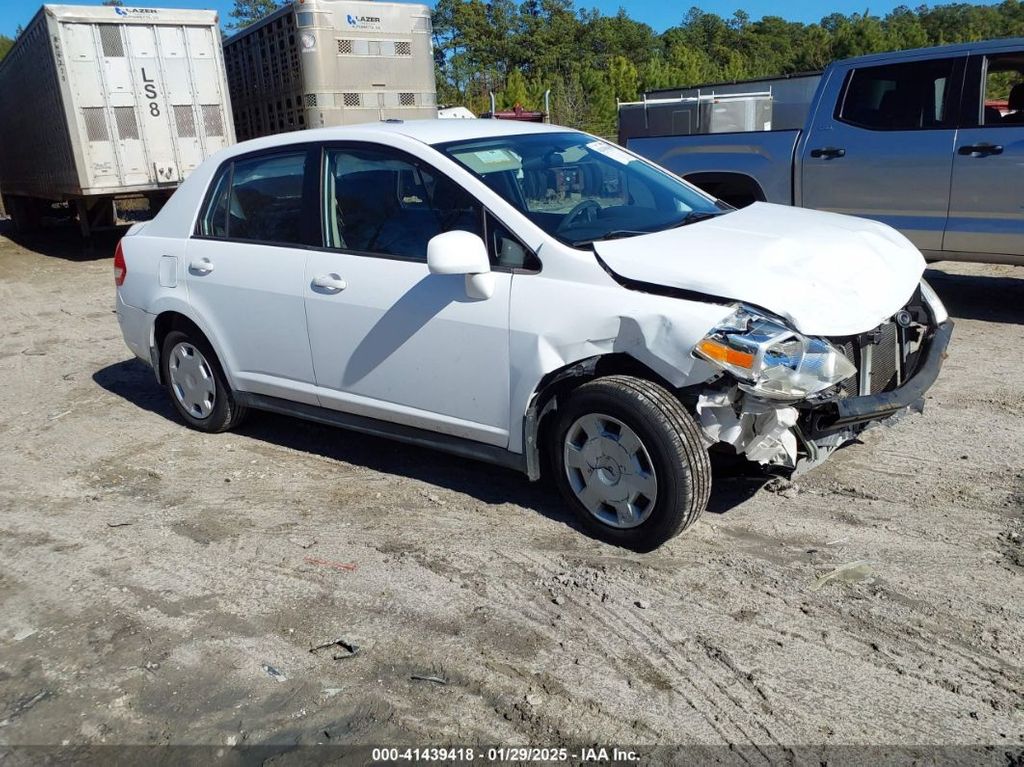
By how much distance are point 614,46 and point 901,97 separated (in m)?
54.8

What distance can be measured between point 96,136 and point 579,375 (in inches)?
435

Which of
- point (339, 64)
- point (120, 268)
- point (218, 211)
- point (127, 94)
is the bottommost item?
point (120, 268)

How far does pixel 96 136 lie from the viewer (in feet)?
41.3

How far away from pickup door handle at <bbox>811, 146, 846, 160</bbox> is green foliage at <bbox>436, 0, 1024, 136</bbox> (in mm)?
26046

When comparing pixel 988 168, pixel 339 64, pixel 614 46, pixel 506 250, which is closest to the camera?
pixel 506 250

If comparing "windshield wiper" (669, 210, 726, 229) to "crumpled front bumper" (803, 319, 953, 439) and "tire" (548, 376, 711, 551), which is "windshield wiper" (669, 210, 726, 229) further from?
"crumpled front bumper" (803, 319, 953, 439)

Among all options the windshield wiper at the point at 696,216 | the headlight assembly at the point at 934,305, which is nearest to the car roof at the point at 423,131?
the windshield wiper at the point at 696,216

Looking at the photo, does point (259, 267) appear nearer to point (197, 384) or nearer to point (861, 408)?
point (197, 384)

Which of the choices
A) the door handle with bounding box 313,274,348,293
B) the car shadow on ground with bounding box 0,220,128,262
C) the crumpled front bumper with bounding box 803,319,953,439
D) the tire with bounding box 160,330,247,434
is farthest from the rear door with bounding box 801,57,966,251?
the car shadow on ground with bounding box 0,220,128,262

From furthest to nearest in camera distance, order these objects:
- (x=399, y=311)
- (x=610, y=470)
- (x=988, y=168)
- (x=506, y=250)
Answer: (x=988, y=168) → (x=399, y=311) → (x=506, y=250) → (x=610, y=470)

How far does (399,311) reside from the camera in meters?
4.34

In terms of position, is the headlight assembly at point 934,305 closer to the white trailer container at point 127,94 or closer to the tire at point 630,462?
the tire at point 630,462

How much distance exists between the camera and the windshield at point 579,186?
4203 mm

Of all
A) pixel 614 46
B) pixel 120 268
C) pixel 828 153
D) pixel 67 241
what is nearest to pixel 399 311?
pixel 120 268
